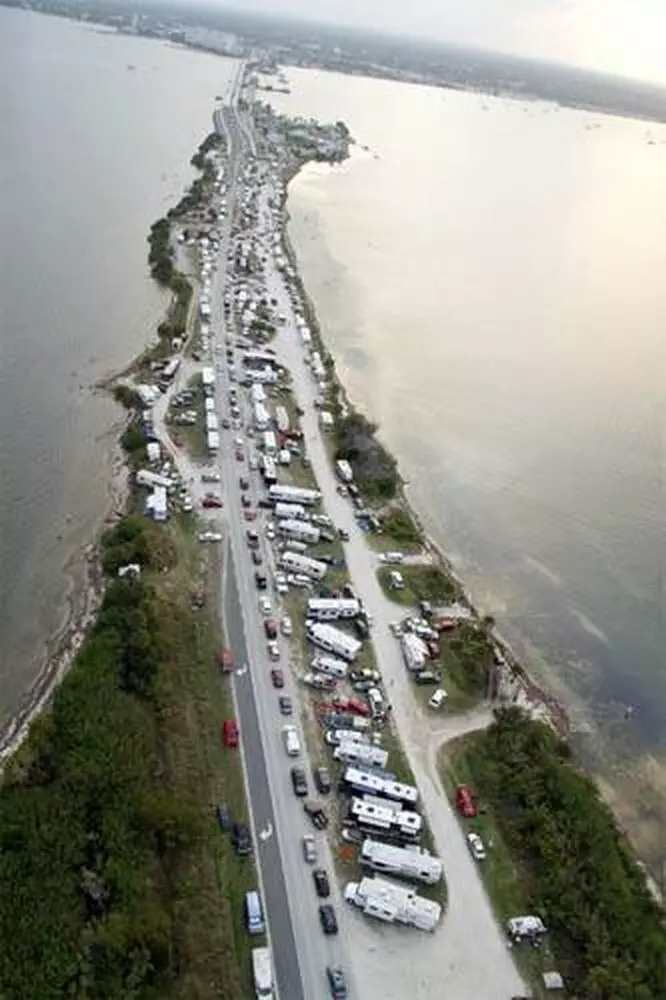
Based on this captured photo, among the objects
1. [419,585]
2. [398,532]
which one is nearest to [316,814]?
[419,585]

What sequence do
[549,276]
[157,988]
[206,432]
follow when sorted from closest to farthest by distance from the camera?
1. [157,988]
2. [206,432]
3. [549,276]

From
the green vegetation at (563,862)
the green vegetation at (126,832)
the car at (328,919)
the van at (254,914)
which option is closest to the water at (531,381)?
the green vegetation at (563,862)

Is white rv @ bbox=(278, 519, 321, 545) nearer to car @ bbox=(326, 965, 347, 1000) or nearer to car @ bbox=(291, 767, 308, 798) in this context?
car @ bbox=(291, 767, 308, 798)

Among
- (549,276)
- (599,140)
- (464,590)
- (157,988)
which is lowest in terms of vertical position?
(157,988)

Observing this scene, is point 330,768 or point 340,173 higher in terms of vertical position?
point 340,173

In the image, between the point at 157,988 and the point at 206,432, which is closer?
the point at 157,988

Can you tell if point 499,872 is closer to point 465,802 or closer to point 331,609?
point 465,802

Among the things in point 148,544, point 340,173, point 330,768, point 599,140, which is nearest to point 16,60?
point 340,173

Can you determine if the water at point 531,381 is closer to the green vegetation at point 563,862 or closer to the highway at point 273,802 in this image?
the green vegetation at point 563,862

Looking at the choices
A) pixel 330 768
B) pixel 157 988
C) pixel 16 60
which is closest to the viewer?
pixel 157 988

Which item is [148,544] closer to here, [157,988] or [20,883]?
[20,883]
